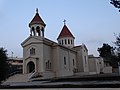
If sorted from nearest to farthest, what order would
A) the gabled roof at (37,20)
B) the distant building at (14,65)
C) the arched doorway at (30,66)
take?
the distant building at (14,65) < the arched doorway at (30,66) < the gabled roof at (37,20)

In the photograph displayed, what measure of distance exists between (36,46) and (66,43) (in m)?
19.1

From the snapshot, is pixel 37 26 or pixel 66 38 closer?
pixel 37 26

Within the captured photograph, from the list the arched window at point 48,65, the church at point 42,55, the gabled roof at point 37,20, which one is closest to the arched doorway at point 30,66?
the church at point 42,55

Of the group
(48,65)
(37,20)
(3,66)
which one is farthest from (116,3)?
(37,20)

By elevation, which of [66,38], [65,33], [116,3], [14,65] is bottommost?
[14,65]

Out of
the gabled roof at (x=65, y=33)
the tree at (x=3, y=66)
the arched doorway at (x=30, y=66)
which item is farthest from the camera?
the gabled roof at (x=65, y=33)

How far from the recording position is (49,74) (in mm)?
51438

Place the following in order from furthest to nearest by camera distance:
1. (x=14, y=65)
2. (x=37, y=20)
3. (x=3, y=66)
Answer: (x=14, y=65), (x=37, y=20), (x=3, y=66)

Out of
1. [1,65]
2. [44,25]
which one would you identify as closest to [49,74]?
Answer: [44,25]

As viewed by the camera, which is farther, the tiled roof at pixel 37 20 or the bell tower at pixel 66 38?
the bell tower at pixel 66 38

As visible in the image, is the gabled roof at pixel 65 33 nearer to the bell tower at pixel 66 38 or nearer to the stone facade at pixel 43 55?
the bell tower at pixel 66 38

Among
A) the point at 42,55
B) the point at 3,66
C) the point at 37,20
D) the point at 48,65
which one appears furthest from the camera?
the point at 37,20

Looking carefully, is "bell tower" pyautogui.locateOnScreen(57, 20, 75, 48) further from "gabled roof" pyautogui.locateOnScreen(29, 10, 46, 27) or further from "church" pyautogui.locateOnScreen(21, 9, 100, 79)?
"gabled roof" pyautogui.locateOnScreen(29, 10, 46, 27)

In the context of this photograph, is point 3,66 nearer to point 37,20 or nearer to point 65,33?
point 37,20
